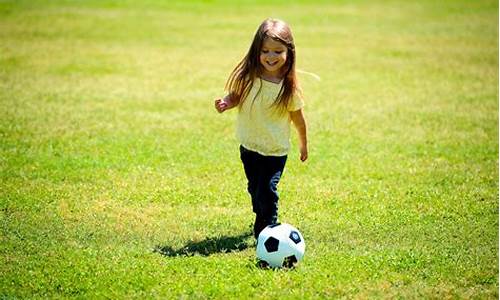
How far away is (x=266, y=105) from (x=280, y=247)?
4.42 ft

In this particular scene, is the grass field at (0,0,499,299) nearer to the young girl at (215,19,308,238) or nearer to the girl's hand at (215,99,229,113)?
the young girl at (215,19,308,238)

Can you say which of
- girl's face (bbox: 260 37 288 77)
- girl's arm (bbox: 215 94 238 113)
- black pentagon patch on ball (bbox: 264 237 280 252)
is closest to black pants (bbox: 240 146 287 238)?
girl's arm (bbox: 215 94 238 113)

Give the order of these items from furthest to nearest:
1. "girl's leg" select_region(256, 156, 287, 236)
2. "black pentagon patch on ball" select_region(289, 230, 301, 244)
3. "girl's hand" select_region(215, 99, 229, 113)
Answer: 1. "girl's leg" select_region(256, 156, 287, 236)
2. "girl's hand" select_region(215, 99, 229, 113)
3. "black pentagon patch on ball" select_region(289, 230, 301, 244)

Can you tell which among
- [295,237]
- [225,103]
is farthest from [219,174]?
[295,237]

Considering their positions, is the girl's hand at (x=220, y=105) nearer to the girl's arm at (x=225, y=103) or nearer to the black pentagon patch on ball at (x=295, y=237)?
the girl's arm at (x=225, y=103)

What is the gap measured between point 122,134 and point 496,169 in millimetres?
5256

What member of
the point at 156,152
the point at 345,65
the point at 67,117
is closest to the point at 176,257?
the point at 156,152

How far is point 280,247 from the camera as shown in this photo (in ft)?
19.5

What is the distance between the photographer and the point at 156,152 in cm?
977

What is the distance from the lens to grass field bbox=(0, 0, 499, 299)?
19.5 feet

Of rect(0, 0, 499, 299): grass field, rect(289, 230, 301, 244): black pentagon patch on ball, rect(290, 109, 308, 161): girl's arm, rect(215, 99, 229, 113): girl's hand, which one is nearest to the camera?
rect(0, 0, 499, 299): grass field

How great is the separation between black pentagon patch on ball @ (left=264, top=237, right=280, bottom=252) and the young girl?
605 mm

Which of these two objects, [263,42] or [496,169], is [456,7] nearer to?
[496,169]

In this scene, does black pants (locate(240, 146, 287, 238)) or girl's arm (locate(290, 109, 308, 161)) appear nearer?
black pants (locate(240, 146, 287, 238))
